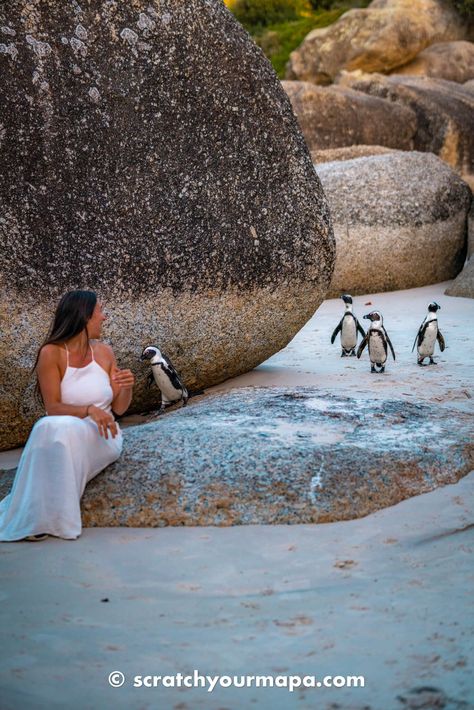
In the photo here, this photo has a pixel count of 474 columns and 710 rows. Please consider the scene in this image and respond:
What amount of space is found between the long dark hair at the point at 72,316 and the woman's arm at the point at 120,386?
0.20 meters

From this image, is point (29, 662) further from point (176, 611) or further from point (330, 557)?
point (330, 557)

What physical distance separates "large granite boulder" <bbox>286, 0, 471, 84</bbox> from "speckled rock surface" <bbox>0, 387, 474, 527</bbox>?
812 inches

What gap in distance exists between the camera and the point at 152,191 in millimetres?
5410

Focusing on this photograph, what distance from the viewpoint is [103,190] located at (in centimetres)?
528

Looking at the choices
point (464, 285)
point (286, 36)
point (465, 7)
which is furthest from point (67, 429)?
point (286, 36)

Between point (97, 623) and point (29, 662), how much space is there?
271 millimetres

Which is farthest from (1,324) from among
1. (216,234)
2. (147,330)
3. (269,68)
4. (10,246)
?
(269,68)

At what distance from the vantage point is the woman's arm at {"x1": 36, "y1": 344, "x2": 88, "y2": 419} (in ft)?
12.1

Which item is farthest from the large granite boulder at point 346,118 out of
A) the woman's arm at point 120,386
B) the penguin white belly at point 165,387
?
the woman's arm at point 120,386

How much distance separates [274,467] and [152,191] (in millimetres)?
2141

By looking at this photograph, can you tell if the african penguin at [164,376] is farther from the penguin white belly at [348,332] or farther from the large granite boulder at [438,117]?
the large granite boulder at [438,117]

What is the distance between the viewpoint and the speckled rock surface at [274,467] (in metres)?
3.69

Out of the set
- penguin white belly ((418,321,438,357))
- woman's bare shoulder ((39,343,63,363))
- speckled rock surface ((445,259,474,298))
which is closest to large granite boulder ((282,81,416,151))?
speckled rock surface ((445,259,474,298))

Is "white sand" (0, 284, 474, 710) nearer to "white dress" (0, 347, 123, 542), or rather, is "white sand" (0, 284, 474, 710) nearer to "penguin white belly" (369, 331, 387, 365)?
"white dress" (0, 347, 123, 542)
